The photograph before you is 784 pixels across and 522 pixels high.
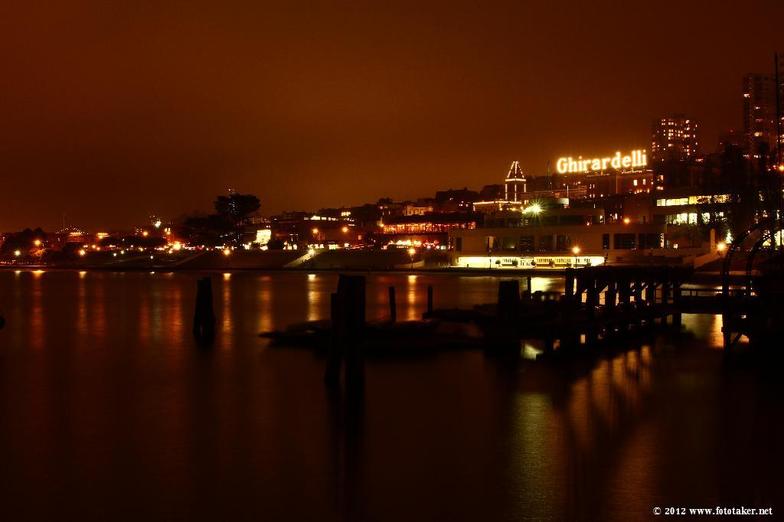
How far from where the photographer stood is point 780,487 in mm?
10539

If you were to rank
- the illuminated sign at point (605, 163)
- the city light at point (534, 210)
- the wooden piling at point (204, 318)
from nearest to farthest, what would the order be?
the wooden piling at point (204, 318)
the city light at point (534, 210)
the illuminated sign at point (605, 163)

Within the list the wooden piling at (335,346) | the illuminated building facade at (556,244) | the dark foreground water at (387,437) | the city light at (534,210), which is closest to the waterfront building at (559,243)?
the illuminated building facade at (556,244)

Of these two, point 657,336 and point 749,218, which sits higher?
point 749,218

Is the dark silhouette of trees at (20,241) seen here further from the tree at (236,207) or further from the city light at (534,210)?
the city light at (534,210)

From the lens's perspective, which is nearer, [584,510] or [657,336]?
[584,510]

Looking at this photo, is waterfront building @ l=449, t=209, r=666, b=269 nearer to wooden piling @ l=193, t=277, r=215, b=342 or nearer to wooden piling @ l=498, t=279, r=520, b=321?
wooden piling @ l=193, t=277, r=215, b=342

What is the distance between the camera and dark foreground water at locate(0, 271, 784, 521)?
10.4 m

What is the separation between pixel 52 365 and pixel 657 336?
18.2 metres

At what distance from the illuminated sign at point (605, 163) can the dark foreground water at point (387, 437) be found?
8763 centimetres

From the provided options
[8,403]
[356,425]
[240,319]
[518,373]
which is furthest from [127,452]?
[240,319]

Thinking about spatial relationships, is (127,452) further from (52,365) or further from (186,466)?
(52,365)

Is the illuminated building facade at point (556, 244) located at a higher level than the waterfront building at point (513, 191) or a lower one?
lower

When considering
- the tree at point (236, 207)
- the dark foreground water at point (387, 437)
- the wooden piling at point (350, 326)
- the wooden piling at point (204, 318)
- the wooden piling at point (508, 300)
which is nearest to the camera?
the dark foreground water at point (387, 437)

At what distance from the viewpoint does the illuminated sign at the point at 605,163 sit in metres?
108
